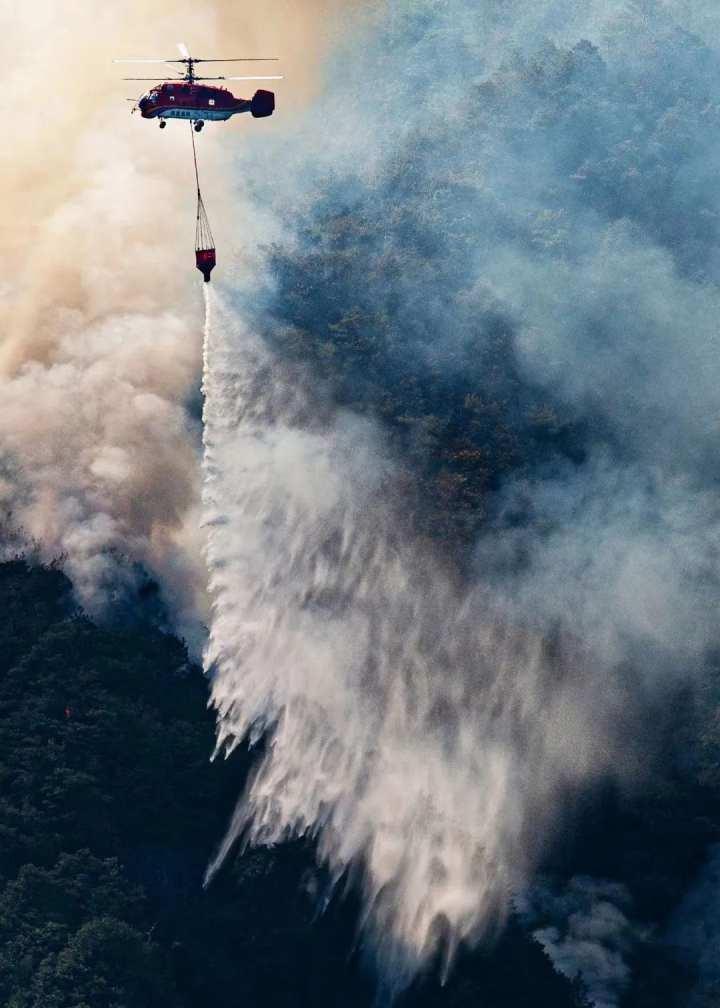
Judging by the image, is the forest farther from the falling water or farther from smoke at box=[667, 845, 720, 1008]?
the falling water

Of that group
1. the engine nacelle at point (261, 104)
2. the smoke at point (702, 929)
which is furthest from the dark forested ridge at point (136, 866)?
the engine nacelle at point (261, 104)

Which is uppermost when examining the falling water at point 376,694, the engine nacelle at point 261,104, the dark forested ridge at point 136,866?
the engine nacelle at point 261,104

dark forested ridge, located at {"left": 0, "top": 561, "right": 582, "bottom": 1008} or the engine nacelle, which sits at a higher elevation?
the engine nacelle

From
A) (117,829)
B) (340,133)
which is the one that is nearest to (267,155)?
(340,133)

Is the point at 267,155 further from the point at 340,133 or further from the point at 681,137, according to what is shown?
the point at 681,137

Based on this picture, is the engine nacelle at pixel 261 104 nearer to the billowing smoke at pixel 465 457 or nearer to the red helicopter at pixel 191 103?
the red helicopter at pixel 191 103

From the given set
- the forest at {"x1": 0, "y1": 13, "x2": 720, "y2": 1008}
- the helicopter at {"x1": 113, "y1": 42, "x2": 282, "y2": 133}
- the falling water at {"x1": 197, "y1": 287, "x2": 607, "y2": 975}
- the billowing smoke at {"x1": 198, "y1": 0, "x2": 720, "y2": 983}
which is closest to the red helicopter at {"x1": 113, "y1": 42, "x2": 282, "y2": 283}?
the helicopter at {"x1": 113, "y1": 42, "x2": 282, "y2": 133}
